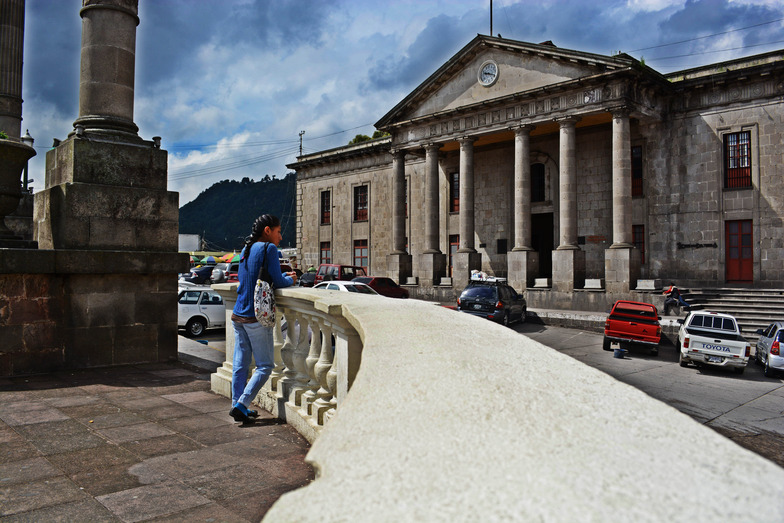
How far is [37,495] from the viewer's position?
324cm

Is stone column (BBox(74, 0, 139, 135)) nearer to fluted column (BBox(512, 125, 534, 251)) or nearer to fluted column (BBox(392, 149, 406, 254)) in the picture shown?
fluted column (BBox(512, 125, 534, 251))

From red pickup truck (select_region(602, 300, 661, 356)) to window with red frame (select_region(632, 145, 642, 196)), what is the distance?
453 inches

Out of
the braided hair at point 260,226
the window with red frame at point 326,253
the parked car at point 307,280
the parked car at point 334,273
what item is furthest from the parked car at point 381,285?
the braided hair at point 260,226

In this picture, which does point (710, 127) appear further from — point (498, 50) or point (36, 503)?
point (36, 503)

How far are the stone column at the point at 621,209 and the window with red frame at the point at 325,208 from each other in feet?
73.6

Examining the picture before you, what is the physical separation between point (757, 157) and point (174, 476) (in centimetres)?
2569

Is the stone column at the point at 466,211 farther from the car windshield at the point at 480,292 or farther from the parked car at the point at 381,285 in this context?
the car windshield at the point at 480,292

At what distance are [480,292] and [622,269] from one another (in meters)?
7.00

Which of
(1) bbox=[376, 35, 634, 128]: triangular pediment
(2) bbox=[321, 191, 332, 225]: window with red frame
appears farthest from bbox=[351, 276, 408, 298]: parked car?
(2) bbox=[321, 191, 332, 225]: window with red frame

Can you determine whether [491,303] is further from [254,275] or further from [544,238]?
[254,275]

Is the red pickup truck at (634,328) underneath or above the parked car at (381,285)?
underneath

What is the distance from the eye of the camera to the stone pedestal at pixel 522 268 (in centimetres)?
2530

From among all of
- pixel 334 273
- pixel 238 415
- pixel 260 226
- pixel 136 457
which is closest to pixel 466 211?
pixel 334 273

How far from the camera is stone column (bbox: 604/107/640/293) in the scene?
Result: 74.2 feet
